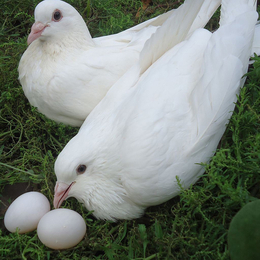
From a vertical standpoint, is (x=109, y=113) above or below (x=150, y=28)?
below

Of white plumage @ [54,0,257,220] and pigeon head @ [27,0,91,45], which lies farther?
pigeon head @ [27,0,91,45]

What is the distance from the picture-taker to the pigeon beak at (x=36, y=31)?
232 cm

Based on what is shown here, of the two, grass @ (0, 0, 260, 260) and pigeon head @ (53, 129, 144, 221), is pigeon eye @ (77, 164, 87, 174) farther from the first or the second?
grass @ (0, 0, 260, 260)

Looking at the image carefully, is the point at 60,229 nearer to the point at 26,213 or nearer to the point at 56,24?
the point at 26,213

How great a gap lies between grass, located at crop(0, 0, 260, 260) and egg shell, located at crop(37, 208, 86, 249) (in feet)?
0.24

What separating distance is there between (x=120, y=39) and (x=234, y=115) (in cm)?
109

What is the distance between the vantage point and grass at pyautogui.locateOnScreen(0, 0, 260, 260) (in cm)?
175

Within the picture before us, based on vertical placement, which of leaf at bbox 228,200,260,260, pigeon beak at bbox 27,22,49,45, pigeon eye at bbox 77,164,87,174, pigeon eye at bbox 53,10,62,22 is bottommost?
pigeon eye at bbox 77,164,87,174

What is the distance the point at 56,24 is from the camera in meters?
2.37

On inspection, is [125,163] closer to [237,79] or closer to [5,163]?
[237,79]

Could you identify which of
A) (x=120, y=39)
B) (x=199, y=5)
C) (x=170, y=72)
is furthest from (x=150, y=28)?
(x=170, y=72)

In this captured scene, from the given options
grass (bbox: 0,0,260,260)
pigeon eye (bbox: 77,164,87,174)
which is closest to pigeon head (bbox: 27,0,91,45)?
grass (bbox: 0,0,260,260)

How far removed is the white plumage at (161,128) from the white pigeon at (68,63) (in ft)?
0.71

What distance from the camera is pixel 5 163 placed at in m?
2.38
